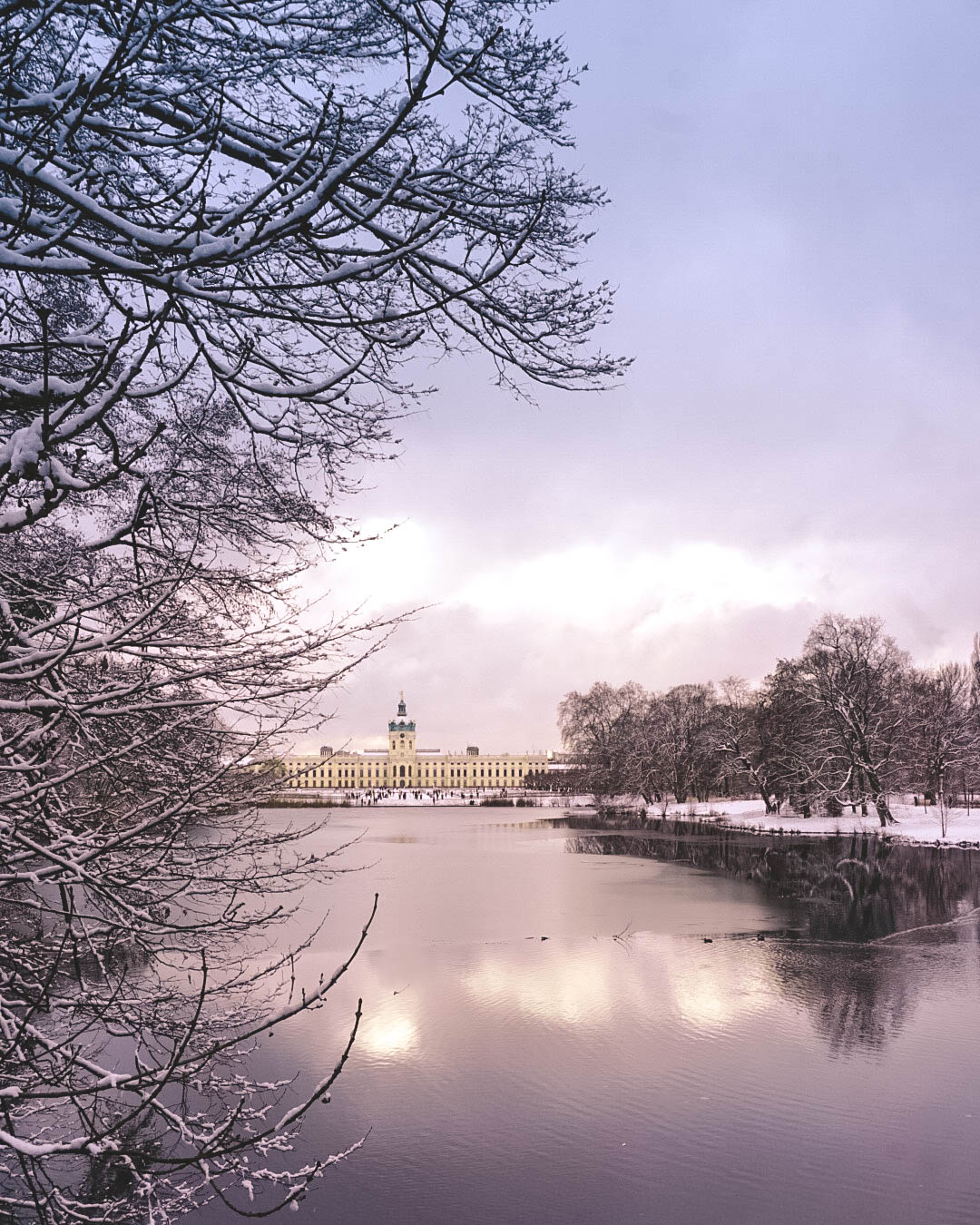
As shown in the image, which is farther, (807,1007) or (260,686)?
(807,1007)

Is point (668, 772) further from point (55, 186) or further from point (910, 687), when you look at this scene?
point (55, 186)

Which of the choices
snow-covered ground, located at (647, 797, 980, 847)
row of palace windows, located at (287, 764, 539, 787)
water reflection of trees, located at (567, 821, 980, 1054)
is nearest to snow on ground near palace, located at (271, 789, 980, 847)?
snow-covered ground, located at (647, 797, 980, 847)

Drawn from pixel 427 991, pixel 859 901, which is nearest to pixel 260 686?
pixel 427 991

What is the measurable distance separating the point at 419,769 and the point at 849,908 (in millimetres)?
159864

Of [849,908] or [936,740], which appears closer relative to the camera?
[849,908]

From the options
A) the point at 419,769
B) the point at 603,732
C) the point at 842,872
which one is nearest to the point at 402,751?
the point at 419,769

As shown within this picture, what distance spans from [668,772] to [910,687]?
67.0ft

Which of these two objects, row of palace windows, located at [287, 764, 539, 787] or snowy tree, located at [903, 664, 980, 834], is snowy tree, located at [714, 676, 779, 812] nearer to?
snowy tree, located at [903, 664, 980, 834]

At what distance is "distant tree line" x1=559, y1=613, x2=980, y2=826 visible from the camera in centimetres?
4319

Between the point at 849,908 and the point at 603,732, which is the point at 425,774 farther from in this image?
the point at 849,908

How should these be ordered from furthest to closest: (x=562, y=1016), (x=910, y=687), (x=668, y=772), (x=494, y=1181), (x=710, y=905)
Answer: (x=668, y=772)
(x=910, y=687)
(x=710, y=905)
(x=562, y=1016)
(x=494, y=1181)

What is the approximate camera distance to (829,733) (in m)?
44.5

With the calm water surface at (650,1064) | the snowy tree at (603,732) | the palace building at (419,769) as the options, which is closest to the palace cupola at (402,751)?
the palace building at (419,769)

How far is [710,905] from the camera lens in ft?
70.6
